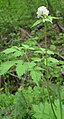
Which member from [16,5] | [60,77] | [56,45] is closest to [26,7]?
[16,5]

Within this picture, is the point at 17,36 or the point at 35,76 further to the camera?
the point at 17,36

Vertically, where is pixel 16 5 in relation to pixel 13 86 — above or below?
above

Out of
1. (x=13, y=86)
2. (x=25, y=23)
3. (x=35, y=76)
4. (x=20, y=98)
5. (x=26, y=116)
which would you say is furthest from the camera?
(x=25, y=23)

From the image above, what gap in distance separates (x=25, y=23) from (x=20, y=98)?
4.34m

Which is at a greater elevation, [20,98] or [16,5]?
Result: [16,5]

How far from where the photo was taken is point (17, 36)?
5.70 meters

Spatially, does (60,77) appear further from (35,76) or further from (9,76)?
(35,76)

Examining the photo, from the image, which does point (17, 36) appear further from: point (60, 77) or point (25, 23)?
point (60, 77)

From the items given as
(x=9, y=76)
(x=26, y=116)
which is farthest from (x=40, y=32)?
(x=26, y=116)

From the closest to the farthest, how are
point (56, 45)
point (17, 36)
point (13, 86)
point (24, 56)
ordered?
point (24, 56) → point (13, 86) → point (56, 45) → point (17, 36)

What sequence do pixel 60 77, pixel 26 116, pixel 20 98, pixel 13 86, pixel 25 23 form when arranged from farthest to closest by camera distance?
1. pixel 25 23
2. pixel 13 86
3. pixel 60 77
4. pixel 26 116
5. pixel 20 98

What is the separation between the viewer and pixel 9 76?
4344 mm

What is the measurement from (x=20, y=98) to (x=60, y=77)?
1795mm

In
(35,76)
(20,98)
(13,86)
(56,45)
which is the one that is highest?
(35,76)
